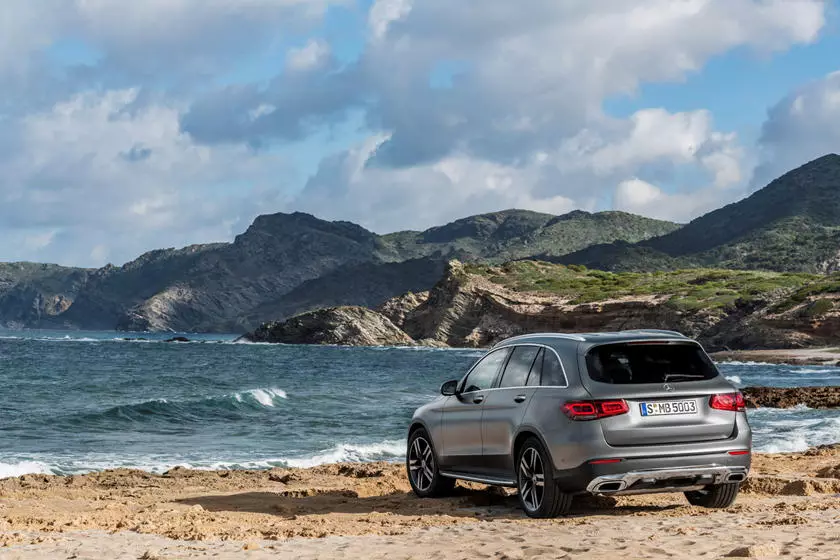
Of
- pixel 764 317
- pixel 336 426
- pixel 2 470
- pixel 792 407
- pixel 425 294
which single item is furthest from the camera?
pixel 425 294

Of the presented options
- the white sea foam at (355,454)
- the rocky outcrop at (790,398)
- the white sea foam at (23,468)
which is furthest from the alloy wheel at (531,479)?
the rocky outcrop at (790,398)

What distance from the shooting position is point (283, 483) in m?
15.0

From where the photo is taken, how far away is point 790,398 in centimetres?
3195

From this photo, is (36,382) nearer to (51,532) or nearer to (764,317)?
(51,532)

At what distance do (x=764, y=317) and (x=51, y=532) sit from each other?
96.2 metres

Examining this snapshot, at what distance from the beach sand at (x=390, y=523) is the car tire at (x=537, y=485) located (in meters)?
0.14

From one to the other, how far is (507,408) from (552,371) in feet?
2.32

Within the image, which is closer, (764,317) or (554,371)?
(554,371)

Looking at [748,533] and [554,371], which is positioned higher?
[554,371]

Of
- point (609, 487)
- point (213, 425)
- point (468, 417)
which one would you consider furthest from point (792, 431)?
point (609, 487)

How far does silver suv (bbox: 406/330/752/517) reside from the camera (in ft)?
29.9

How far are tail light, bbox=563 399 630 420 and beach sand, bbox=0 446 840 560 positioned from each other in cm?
94

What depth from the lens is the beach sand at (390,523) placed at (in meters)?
7.80

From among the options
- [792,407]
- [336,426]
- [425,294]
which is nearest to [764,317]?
[425,294]
